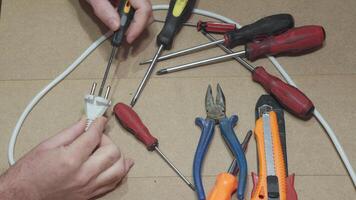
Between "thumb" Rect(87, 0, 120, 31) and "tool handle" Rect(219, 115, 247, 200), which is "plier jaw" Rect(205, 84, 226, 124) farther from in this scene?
"thumb" Rect(87, 0, 120, 31)

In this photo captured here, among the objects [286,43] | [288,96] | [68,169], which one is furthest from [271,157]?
[68,169]

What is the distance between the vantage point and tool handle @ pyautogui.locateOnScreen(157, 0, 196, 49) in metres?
0.89

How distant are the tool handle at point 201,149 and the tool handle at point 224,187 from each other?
24 mm

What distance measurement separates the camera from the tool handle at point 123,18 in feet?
2.80

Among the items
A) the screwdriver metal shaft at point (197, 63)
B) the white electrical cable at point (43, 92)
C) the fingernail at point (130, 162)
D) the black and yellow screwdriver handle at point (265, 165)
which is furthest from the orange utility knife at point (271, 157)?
the white electrical cable at point (43, 92)

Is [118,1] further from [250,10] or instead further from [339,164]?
[339,164]

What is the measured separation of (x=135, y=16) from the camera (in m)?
0.86

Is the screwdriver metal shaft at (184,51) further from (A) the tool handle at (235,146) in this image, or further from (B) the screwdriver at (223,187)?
(B) the screwdriver at (223,187)

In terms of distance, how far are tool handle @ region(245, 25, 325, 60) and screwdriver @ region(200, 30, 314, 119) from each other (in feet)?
0.13

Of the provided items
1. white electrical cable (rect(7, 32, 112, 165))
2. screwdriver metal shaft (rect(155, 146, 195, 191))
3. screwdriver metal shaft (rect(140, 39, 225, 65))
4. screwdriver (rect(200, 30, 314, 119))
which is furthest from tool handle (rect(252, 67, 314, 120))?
white electrical cable (rect(7, 32, 112, 165))

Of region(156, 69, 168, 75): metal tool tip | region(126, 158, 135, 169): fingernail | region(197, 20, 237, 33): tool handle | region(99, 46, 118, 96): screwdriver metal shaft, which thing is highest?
region(197, 20, 237, 33): tool handle

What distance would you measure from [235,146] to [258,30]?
249 millimetres

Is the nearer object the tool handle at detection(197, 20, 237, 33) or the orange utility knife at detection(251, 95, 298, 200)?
the orange utility knife at detection(251, 95, 298, 200)

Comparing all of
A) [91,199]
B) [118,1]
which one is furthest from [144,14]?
[91,199]
